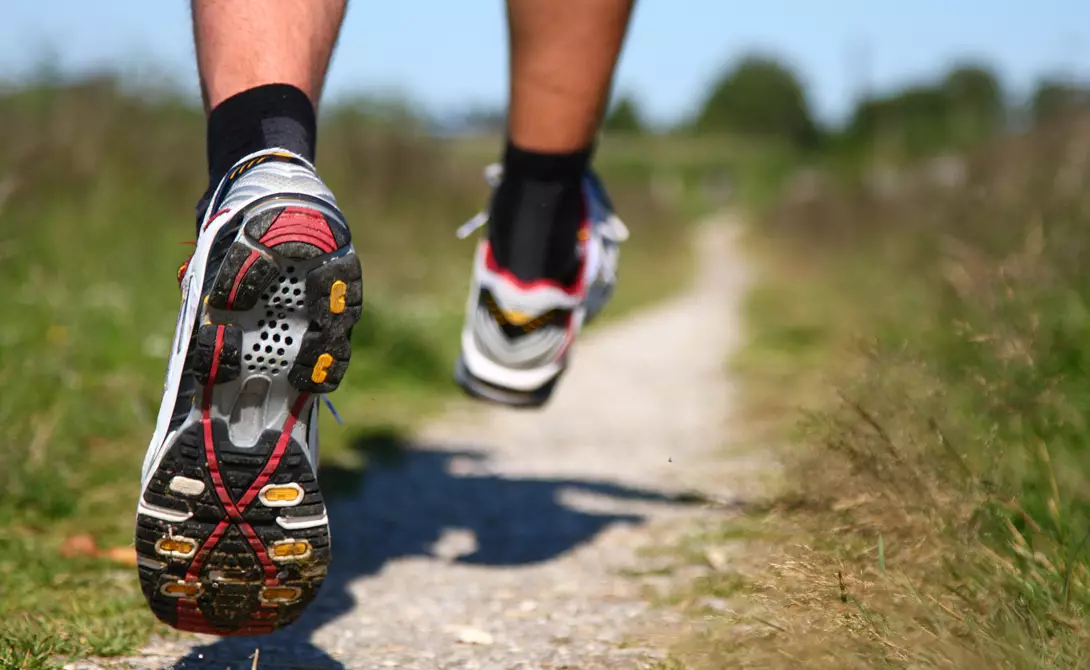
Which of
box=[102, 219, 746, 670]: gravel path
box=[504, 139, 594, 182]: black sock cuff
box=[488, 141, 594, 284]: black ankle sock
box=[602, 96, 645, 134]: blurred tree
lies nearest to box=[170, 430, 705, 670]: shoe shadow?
box=[102, 219, 746, 670]: gravel path

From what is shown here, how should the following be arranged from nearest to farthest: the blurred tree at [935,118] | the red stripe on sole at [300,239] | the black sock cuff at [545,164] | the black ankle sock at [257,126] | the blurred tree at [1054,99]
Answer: the red stripe on sole at [300,239] < the black ankle sock at [257,126] < the black sock cuff at [545,164] < the blurred tree at [1054,99] < the blurred tree at [935,118]

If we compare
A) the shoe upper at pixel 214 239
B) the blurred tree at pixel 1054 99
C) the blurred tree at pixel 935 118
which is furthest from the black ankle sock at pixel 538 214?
the blurred tree at pixel 935 118

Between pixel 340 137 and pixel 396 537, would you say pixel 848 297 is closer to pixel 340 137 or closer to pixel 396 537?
pixel 340 137

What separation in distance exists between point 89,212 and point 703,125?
192ft

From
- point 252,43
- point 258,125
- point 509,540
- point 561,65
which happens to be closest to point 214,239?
point 258,125

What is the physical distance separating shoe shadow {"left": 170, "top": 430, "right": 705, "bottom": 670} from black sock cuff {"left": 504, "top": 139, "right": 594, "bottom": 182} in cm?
69

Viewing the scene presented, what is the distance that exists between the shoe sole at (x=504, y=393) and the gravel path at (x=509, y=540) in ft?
0.97

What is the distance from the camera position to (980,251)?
12.2ft

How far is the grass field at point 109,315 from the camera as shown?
1686 mm

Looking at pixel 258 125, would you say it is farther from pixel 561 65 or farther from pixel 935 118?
pixel 935 118

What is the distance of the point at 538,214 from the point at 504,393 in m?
0.32

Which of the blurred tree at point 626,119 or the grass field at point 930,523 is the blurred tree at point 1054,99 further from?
the blurred tree at point 626,119

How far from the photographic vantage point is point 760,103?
65375 millimetres

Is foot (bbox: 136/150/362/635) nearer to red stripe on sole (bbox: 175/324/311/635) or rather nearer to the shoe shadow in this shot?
red stripe on sole (bbox: 175/324/311/635)
